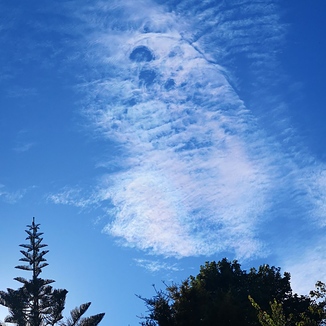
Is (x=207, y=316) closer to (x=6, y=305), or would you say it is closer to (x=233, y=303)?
(x=233, y=303)

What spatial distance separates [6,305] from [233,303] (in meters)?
16.6

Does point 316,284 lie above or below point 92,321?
below

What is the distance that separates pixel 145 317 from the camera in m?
19.2

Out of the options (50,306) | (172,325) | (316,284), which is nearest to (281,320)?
(316,284)

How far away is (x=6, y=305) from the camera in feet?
91.8

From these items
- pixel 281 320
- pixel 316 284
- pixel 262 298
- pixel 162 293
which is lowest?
pixel 281 320

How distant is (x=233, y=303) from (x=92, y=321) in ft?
37.6

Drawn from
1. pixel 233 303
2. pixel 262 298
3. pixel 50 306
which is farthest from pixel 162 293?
pixel 262 298

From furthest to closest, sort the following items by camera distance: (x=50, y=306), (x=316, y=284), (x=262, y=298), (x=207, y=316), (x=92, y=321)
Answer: (x=262, y=298) < (x=50, y=306) < (x=92, y=321) < (x=207, y=316) < (x=316, y=284)

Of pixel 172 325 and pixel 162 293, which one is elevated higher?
pixel 162 293

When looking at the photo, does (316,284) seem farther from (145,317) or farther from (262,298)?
(262,298)

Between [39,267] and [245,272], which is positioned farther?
[245,272]

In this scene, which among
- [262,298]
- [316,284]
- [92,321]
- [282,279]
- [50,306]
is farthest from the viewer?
[282,279]

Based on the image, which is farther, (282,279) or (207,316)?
(282,279)
